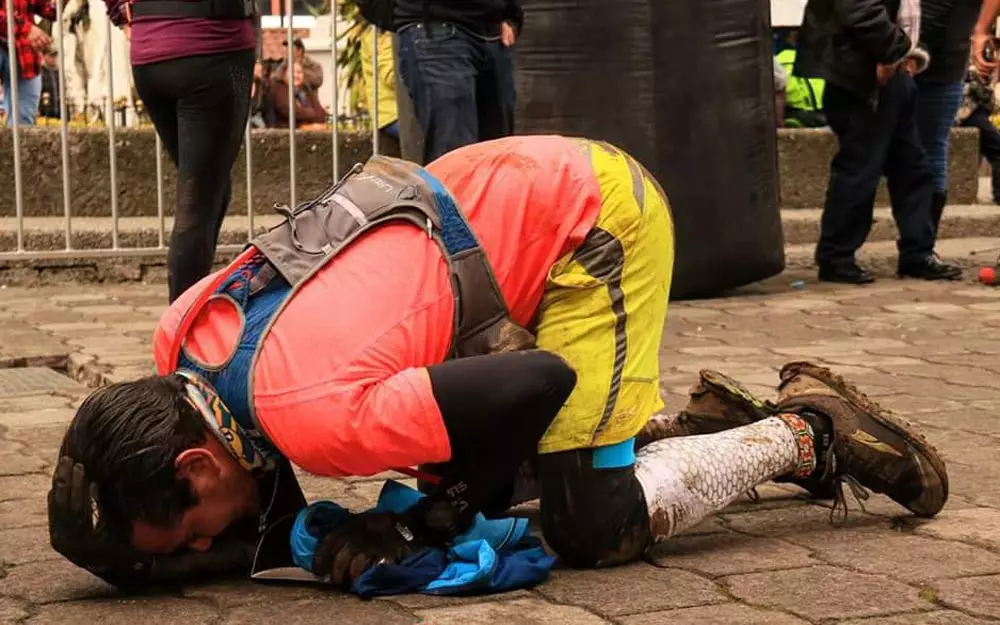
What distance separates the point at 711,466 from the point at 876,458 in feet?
1.23

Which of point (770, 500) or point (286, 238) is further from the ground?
point (286, 238)

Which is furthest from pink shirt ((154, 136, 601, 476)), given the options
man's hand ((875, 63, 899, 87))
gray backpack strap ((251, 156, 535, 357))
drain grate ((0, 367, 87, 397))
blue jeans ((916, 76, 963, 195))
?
blue jeans ((916, 76, 963, 195))

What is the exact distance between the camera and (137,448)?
9.14ft

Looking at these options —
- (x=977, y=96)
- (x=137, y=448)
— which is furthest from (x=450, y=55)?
(x=977, y=96)

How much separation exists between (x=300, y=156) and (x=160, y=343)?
5.63 metres

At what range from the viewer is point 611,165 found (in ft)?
10.6

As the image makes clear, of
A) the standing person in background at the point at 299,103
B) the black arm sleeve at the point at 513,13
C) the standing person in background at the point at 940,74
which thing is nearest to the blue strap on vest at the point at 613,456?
the black arm sleeve at the point at 513,13

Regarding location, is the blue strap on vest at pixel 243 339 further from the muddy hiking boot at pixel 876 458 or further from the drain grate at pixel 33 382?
the drain grate at pixel 33 382

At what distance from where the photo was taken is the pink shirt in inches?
108

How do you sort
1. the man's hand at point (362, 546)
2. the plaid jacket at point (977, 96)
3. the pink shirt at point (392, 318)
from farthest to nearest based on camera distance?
the plaid jacket at point (977, 96) < the man's hand at point (362, 546) < the pink shirt at point (392, 318)

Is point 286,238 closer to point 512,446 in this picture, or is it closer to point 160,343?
point 160,343

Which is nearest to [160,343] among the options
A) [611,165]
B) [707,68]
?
[611,165]

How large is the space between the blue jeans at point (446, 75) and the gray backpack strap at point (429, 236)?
10.6 feet

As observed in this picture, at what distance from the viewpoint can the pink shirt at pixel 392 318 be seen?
108 inches
